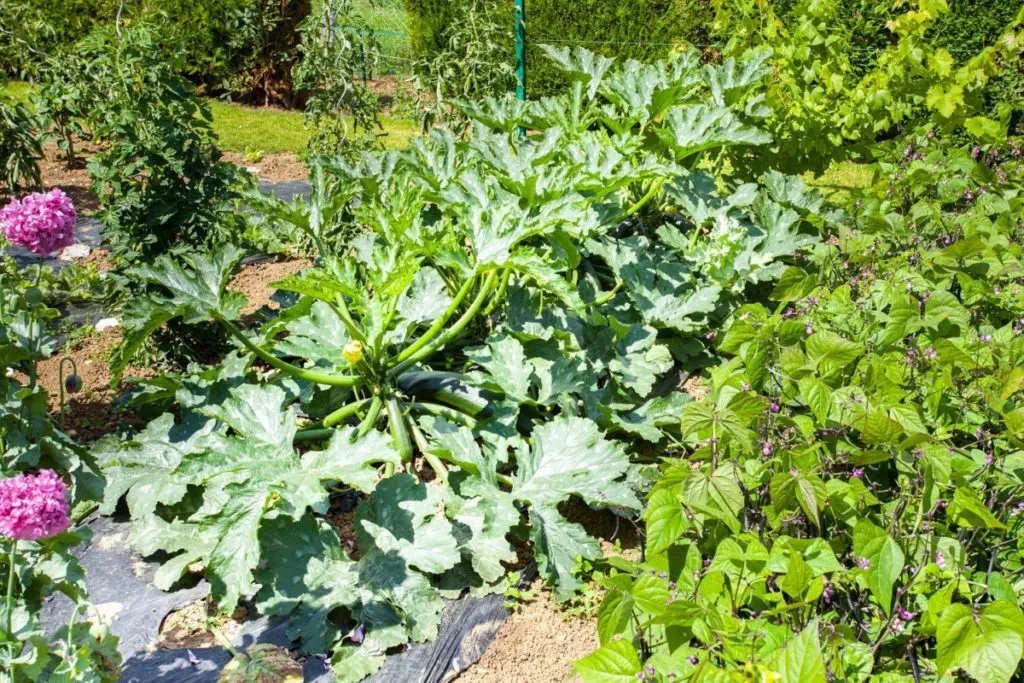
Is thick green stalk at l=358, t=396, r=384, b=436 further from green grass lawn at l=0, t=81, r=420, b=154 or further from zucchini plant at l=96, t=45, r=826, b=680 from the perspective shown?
green grass lawn at l=0, t=81, r=420, b=154

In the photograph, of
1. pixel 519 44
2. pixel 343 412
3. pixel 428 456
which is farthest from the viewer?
pixel 519 44

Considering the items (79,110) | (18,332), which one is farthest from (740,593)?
(79,110)

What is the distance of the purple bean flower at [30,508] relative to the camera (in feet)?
5.20

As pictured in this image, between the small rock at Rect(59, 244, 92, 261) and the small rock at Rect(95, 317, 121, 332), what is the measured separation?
2.92 ft

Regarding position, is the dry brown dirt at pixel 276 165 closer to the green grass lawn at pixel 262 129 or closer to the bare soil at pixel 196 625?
the green grass lawn at pixel 262 129

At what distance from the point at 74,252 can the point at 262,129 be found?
3.79 meters

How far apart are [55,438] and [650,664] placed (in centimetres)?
170

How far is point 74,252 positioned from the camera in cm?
482

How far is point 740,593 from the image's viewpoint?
2.15m

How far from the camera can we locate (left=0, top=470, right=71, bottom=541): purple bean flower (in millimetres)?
1584

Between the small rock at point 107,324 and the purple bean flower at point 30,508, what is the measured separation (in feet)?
8.40

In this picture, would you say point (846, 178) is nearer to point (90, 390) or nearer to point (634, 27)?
point (634, 27)

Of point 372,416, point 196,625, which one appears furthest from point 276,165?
point 196,625

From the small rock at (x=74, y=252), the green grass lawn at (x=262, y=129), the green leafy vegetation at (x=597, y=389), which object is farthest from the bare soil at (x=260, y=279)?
the green grass lawn at (x=262, y=129)
